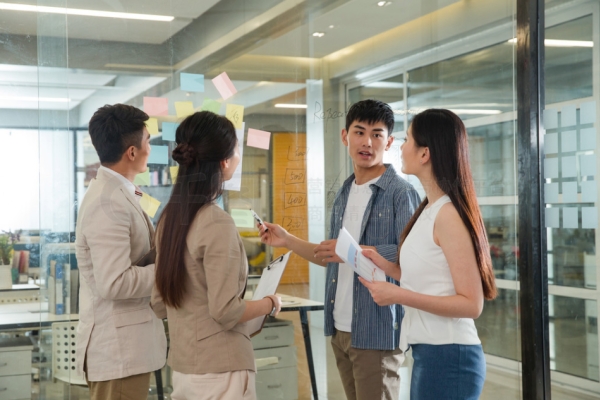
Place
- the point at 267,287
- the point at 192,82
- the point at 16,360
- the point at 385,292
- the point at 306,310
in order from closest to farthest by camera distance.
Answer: the point at 385,292 < the point at 267,287 < the point at 192,82 < the point at 16,360 < the point at 306,310

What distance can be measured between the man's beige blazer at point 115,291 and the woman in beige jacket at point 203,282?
0.69 ft

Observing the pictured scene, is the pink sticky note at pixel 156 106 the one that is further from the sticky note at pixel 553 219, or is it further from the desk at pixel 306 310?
the sticky note at pixel 553 219

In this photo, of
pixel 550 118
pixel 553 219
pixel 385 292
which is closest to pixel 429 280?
pixel 385 292

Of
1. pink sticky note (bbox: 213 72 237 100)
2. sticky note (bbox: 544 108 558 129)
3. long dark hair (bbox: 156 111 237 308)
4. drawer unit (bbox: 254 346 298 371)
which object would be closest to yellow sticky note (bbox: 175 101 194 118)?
pink sticky note (bbox: 213 72 237 100)

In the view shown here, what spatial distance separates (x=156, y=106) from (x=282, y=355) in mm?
1097

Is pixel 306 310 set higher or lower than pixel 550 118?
lower

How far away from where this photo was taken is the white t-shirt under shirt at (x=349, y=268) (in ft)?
7.61

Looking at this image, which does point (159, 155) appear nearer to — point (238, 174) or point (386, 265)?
point (238, 174)

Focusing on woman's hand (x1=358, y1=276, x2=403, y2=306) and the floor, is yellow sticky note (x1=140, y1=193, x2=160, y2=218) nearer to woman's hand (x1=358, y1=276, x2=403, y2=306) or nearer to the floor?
the floor

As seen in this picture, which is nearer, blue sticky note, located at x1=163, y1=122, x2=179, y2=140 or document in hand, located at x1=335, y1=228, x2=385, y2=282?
document in hand, located at x1=335, y1=228, x2=385, y2=282

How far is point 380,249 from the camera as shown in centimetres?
227

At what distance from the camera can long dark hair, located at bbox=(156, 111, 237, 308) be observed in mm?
1676

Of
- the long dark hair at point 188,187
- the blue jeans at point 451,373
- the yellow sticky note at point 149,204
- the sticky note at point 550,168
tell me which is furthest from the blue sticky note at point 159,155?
the sticky note at point 550,168

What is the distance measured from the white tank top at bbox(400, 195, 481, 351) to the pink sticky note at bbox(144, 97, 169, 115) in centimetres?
108
